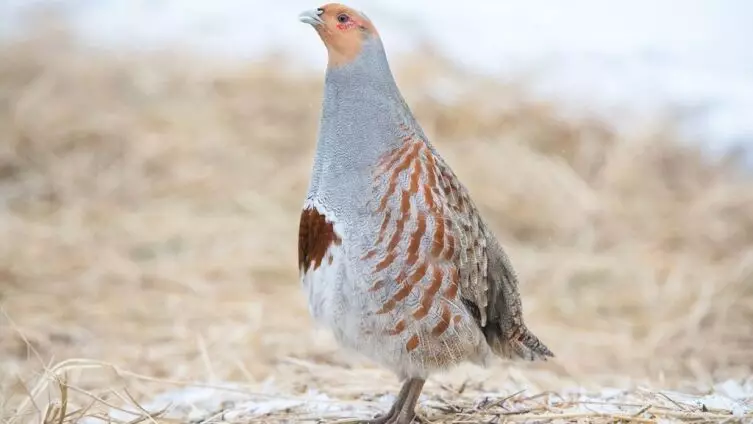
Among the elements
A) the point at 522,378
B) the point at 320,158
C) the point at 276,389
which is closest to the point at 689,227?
the point at 522,378

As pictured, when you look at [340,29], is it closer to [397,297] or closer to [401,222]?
[401,222]

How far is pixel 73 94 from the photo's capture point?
4945 millimetres

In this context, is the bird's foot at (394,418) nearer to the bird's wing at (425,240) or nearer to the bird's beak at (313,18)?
the bird's wing at (425,240)

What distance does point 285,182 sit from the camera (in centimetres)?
456

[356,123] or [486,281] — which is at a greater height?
[356,123]

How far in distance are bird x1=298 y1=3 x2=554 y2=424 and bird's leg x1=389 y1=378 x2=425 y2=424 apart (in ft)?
0.37

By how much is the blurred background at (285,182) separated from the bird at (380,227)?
45.4 inches

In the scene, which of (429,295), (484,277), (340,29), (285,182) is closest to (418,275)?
(429,295)

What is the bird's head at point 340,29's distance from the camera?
5.38 ft

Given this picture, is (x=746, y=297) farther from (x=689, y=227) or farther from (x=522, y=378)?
(x=522, y=378)

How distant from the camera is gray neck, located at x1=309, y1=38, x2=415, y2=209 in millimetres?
1663

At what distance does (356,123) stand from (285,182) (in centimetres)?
293

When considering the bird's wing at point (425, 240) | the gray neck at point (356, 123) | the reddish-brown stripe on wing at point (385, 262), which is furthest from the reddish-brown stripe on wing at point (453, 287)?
the gray neck at point (356, 123)

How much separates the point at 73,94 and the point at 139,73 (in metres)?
0.40
